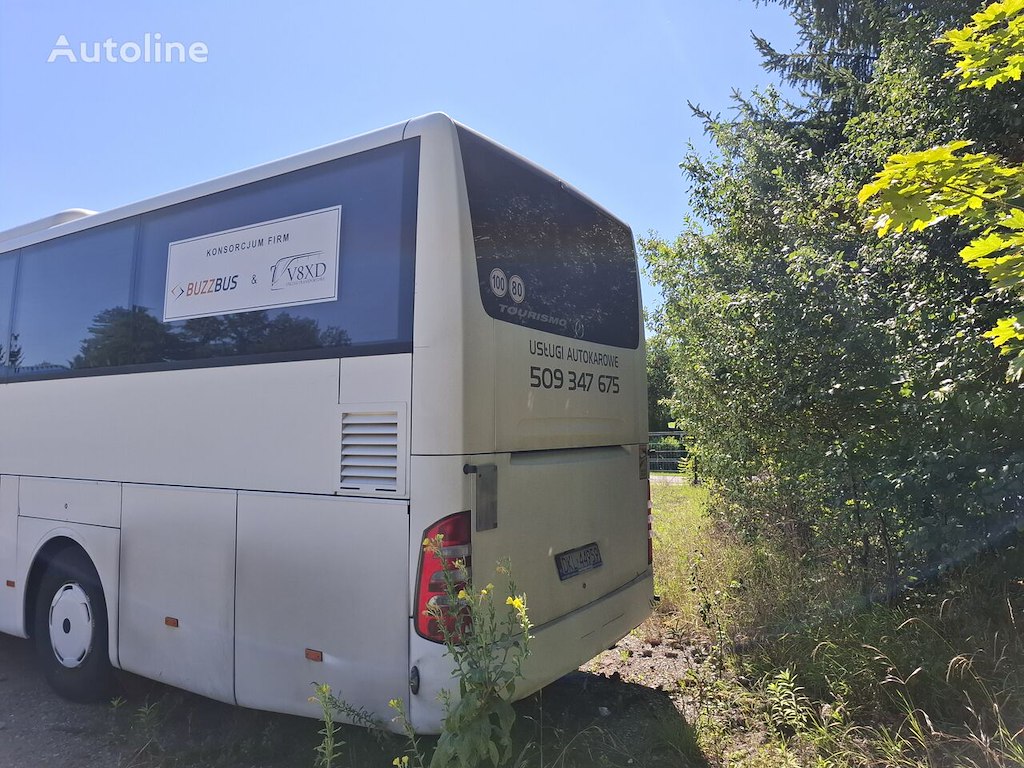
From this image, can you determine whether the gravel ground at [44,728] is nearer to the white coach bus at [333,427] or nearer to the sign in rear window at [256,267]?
the white coach bus at [333,427]

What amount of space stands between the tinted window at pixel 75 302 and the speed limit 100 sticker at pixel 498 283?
9.00 feet

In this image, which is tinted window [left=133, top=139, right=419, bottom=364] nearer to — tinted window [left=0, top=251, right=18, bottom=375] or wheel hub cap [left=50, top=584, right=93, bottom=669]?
wheel hub cap [left=50, top=584, right=93, bottom=669]

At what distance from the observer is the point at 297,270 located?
374 centimetres

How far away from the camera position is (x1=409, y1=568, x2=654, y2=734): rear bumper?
3027 millimetres

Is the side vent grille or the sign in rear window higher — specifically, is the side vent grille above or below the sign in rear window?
below

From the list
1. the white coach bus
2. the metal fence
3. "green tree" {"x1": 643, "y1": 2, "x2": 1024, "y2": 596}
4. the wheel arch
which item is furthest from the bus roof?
the metal fence

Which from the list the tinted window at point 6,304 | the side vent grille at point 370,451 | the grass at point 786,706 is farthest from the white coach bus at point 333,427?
the tinted window at point 6,304

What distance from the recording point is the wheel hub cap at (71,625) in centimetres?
463

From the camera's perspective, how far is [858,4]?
7531mm

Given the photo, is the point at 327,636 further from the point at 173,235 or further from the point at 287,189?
the point at 173,235

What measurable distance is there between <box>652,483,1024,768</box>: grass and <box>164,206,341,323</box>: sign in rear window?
3346 millimetres

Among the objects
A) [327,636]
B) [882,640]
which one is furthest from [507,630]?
[882,640]

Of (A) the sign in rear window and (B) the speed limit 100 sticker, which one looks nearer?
(B) the speed limit 100 sticker

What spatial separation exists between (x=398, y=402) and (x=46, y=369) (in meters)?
3.67
